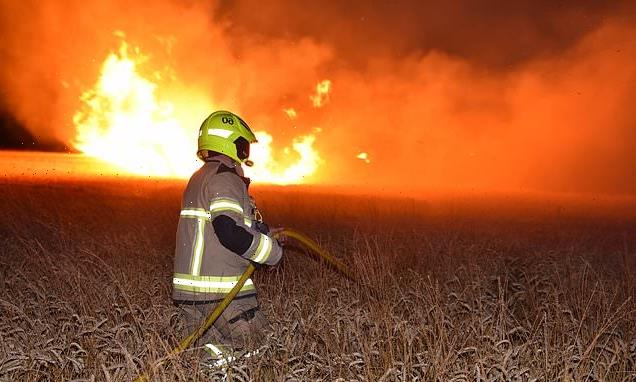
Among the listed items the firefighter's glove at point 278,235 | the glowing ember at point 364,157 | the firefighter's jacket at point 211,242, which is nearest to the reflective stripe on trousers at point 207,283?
the firefighter's jacket at point 211,242

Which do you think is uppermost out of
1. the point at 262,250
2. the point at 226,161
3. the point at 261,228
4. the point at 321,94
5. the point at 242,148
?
the point at 321,94

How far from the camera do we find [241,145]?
4.01 m

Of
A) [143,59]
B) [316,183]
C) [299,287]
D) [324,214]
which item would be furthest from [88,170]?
[299,287]

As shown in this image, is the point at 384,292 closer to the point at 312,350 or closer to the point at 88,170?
the point at 312,350

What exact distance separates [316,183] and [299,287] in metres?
26.1

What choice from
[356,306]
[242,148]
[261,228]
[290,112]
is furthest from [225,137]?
[290,112]

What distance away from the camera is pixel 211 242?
383 centimetres

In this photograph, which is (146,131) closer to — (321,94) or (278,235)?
(321,94)

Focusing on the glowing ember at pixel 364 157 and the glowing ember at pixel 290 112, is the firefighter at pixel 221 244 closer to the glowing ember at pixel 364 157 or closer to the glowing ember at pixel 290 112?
the glowing ember at pixel 290 112

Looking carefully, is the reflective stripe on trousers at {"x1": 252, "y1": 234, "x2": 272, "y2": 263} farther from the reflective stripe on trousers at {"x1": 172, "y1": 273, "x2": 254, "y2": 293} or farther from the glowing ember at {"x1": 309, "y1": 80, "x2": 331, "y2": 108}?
the glowing ember at {"x1": 309, "y1": 80, "x2": 331, "y2": 108}

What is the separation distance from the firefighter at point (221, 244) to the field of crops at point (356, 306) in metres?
0.27

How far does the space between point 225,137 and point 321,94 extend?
19286 mm

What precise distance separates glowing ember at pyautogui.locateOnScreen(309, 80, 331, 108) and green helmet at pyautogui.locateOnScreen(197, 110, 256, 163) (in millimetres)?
19019

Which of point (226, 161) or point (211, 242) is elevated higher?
point (226, 161)
